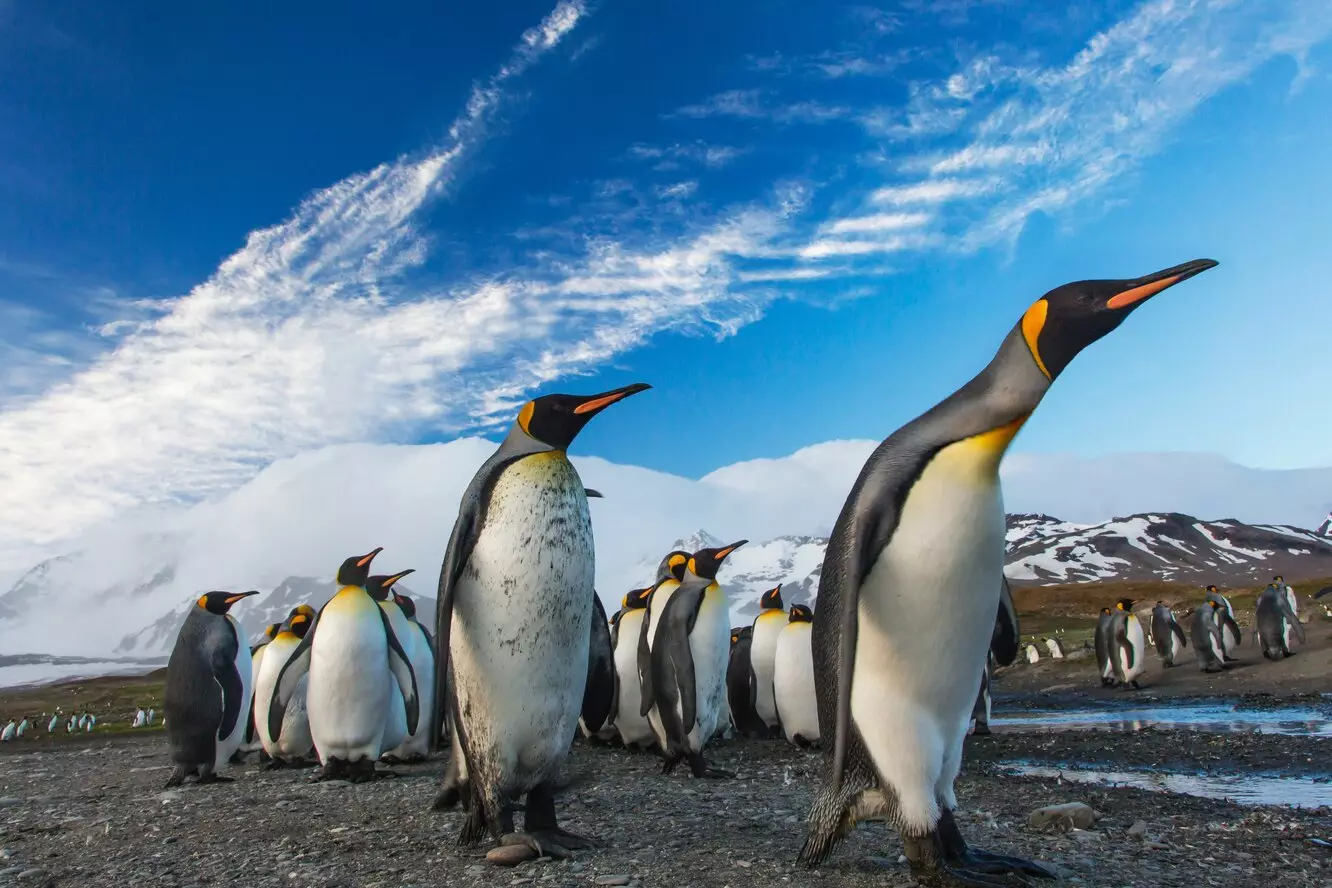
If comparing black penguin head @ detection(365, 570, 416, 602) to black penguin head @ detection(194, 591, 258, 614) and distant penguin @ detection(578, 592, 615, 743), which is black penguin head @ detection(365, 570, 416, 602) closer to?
black penguin head @ detection(194, 591, 258, 614)

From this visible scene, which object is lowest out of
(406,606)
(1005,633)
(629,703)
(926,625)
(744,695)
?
(744,695)

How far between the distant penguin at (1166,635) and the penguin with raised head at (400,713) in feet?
53.1

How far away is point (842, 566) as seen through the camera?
3268 millimetres

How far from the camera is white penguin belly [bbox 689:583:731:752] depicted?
728 centimetres

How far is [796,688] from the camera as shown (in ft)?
29.0

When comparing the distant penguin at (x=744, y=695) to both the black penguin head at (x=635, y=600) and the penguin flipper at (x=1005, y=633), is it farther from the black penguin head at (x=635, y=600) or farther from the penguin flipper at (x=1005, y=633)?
the penguin flipper at (x=1005, y=633)

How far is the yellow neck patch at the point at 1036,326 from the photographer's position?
324 cm

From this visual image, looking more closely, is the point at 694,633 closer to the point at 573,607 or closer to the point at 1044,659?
the point at 573,607

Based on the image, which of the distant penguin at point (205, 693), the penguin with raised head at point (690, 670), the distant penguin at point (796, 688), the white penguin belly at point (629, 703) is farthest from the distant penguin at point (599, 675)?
the distant penguin at point (205, 693)

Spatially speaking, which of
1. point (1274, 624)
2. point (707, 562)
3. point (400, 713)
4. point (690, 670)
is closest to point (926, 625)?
point (690, 670)

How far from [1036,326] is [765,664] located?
735cm

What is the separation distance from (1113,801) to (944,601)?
2.78 m

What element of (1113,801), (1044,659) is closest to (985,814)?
(1113,801)

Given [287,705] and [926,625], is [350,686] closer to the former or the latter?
[287,705]
